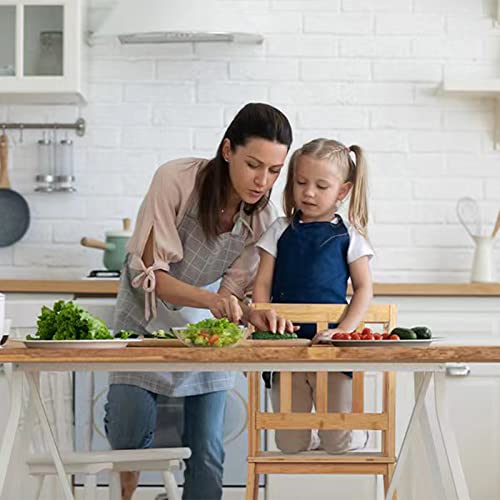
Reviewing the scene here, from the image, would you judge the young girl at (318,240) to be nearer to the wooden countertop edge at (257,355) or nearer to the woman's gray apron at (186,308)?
the woman's gray apron at (186,308)

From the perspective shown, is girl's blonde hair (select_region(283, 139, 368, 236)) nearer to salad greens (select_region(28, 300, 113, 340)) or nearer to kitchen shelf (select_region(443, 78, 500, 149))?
salad greens (select_region(28, 300, 113, 340))

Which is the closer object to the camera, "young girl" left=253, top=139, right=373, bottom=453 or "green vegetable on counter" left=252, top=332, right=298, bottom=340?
"green vegetable on counter" left=252, top=332, right=298, bottom=340

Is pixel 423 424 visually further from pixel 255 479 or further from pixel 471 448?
pixel 471 448

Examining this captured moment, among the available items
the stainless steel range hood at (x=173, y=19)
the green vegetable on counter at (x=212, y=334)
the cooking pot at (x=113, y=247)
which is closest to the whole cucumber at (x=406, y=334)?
the green vegetable on counter at (x=212, y=334)

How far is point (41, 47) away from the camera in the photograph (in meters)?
4.29

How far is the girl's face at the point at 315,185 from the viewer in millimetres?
3008

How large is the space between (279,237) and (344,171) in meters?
0.25

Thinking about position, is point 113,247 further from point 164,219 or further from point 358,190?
point 358,190

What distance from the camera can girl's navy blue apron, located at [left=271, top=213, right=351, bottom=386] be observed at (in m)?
3.02

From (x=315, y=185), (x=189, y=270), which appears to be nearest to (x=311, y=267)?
(x=315, y=185)

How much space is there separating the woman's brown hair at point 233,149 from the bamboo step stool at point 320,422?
1.15 feet

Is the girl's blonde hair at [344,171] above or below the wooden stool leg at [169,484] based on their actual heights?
above

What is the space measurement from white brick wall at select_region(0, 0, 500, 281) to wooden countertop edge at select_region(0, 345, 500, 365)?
7.85 ft

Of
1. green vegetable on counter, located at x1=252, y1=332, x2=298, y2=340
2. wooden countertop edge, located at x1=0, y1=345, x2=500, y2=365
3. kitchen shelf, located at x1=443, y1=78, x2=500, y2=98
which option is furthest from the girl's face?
kitchen shelf, located at x1=443, y1=78, x2=500, y2=98
